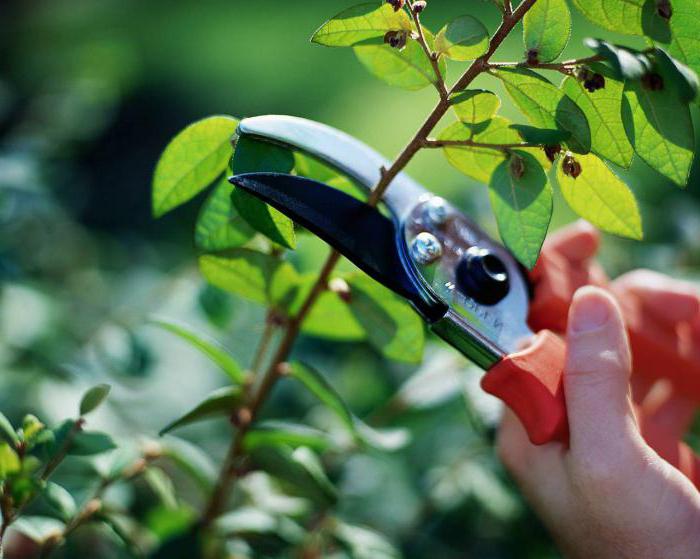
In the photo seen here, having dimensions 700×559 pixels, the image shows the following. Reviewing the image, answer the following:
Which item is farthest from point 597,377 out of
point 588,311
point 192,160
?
point 192,160

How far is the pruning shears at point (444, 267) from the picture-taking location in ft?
2.13

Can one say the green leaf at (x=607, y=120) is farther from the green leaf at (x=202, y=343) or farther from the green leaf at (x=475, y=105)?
the green leaf at (x=202, y=343)

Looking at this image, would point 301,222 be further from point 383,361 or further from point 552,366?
point 383,361

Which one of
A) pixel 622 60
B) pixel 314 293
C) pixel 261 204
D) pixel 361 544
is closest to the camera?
pixel 622 60

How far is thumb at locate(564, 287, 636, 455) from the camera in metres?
0.71

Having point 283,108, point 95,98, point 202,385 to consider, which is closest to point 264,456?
point 202,385

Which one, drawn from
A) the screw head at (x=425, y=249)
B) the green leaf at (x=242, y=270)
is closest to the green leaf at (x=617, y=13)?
the screw head at (x=425, y=249)

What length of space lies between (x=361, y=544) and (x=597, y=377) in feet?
1.16

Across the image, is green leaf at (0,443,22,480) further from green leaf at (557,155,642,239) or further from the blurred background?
green leaf at (557,155,642,239)

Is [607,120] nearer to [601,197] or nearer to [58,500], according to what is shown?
[601,197]

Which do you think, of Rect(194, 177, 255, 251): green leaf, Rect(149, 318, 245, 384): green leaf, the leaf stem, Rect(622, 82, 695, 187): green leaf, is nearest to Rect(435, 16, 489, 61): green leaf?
the leaf stem

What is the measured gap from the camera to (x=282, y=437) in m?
0.80

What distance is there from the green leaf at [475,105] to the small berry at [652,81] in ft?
0.35

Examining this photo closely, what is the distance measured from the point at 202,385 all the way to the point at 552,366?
62cm
